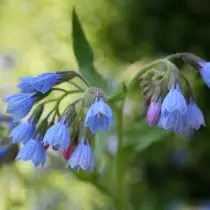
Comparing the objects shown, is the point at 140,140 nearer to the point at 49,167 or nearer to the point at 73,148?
the point at 73,148

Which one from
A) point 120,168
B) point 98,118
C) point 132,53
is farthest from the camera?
point 132,53

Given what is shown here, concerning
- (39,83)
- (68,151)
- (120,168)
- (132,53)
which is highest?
(39,83)

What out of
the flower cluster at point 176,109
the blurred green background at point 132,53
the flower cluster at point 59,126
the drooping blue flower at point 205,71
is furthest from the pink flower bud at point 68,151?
the blurred green background at point 132,53

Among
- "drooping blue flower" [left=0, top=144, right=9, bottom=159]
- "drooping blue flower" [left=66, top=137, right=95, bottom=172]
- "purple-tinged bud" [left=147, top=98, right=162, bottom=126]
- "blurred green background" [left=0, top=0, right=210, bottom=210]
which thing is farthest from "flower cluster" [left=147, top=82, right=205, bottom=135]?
"blurred green background" [left=0, top=0, right=210, bottom=210]

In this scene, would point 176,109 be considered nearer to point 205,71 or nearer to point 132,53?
point 205,71

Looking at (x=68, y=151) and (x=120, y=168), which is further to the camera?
(x=120, y=168)

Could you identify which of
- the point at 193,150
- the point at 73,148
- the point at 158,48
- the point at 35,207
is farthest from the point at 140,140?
the point at 158,48

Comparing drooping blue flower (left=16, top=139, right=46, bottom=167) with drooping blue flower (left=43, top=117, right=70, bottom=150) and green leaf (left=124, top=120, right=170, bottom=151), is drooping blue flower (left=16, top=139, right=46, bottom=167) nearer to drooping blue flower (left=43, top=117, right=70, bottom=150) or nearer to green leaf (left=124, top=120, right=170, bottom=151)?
drooping blue flower (left=43, top=117, right=70, bottom=150)

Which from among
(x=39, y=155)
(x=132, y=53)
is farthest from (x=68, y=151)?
(x=132, y=53)
